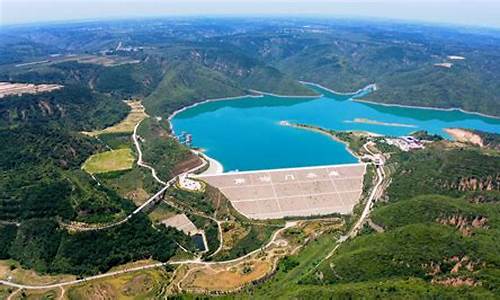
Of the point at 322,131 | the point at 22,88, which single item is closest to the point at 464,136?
the point at 322,131

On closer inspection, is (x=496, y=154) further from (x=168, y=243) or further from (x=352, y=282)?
(x=168, y=243)

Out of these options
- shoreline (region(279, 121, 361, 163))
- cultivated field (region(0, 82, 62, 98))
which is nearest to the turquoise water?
shoreline (region(279, 121, 361, 163))

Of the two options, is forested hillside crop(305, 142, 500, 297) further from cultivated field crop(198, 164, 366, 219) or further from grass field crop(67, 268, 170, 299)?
grass field crop(67, 268, 170, 299)

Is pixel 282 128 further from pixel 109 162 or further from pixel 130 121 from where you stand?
pixel 109 162

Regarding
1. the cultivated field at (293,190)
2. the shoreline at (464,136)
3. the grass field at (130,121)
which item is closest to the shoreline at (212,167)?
the cultivated field at (293,190)

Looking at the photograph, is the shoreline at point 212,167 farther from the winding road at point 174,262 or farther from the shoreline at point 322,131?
the shoreline at point 322,131

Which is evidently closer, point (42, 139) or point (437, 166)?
point (437, 166)

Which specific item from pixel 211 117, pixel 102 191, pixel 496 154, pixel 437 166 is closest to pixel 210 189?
pixel 102 191
